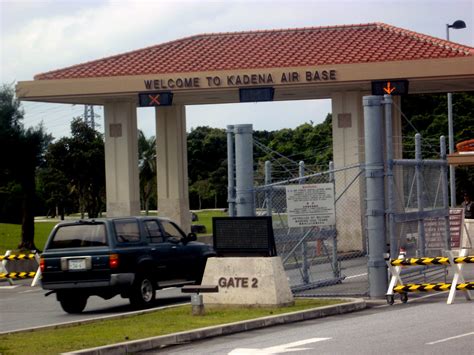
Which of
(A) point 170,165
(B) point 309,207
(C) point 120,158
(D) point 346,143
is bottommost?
(B) point 309,207

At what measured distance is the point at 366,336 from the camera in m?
14.8

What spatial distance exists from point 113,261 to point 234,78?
52.0 ft

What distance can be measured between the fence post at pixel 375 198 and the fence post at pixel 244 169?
214cm

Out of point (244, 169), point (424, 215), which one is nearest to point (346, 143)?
point (424, 215)

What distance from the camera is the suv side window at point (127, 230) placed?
2064 centimetres

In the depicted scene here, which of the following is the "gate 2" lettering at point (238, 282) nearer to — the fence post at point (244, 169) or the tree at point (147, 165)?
the fence post at point (244, 169)

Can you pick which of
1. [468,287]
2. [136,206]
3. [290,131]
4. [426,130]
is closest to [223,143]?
[290,131]

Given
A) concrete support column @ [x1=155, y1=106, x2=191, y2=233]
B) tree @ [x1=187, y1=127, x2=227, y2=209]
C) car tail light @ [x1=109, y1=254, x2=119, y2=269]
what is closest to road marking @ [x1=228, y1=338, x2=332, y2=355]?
car tail light @ [x1=109, y1=254, x2=119, y2=269]

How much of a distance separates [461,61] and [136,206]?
11.7 m

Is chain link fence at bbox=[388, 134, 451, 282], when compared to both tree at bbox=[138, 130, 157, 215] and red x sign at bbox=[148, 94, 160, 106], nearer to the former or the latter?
red x sign at bbox=[148, 94, 160, 106]

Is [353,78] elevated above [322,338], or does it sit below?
above

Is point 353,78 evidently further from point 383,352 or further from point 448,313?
point 383,352

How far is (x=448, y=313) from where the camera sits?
686 inches

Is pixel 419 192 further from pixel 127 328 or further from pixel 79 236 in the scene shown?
pixel 127 328
